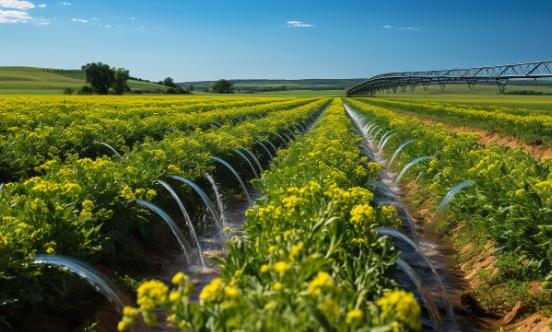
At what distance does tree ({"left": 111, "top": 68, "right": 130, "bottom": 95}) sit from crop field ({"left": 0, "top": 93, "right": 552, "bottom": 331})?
3393 inches

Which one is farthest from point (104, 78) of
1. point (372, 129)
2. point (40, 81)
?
point (372, 129)

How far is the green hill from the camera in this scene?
9068 centimetres

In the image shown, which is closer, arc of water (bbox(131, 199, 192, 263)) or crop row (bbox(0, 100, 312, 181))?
arc of water (bbox(131, 199, 192, 263))

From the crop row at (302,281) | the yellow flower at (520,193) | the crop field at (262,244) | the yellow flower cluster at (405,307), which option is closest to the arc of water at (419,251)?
the crop field at (262,244)

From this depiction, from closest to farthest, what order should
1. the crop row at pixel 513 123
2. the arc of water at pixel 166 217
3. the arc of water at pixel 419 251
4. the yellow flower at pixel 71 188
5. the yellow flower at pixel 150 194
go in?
the arc of water at pixel 419 251 < the yellow flower at pixel 71 188 < the arc of water at pixel 166 217 < the yellow flower at pixel 150 194 < the crop row at pixel 513 123

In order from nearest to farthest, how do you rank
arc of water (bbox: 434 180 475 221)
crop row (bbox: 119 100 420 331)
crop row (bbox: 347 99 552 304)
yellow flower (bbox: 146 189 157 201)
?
crop row (bbox: 119 100 420 331), crop row (bbox: 347 99 552 304), yellow flower (bbox: 146 189 157 201), arc of water (bbox: 434 180 475 221)

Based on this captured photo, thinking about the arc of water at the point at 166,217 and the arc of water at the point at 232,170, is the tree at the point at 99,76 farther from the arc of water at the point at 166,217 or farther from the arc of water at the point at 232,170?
the arc of water at the point at 166,217

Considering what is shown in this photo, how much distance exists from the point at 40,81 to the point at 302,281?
11935 cm

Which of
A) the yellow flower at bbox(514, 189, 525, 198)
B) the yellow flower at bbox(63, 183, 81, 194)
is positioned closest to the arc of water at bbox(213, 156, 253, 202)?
the yellow flower at bbox(63, 183, 81, 194)

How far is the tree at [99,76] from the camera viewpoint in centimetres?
9575

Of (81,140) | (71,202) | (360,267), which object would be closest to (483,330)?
(360,267)

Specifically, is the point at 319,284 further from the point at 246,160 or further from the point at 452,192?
the point at 246,160

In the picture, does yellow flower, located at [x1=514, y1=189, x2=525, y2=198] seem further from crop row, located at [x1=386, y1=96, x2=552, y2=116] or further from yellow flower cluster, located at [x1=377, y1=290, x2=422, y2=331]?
crop row, located at [x1=386, y1=96, x2=552, y2=116]

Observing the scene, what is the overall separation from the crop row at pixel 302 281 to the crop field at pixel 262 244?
0.6 inches
